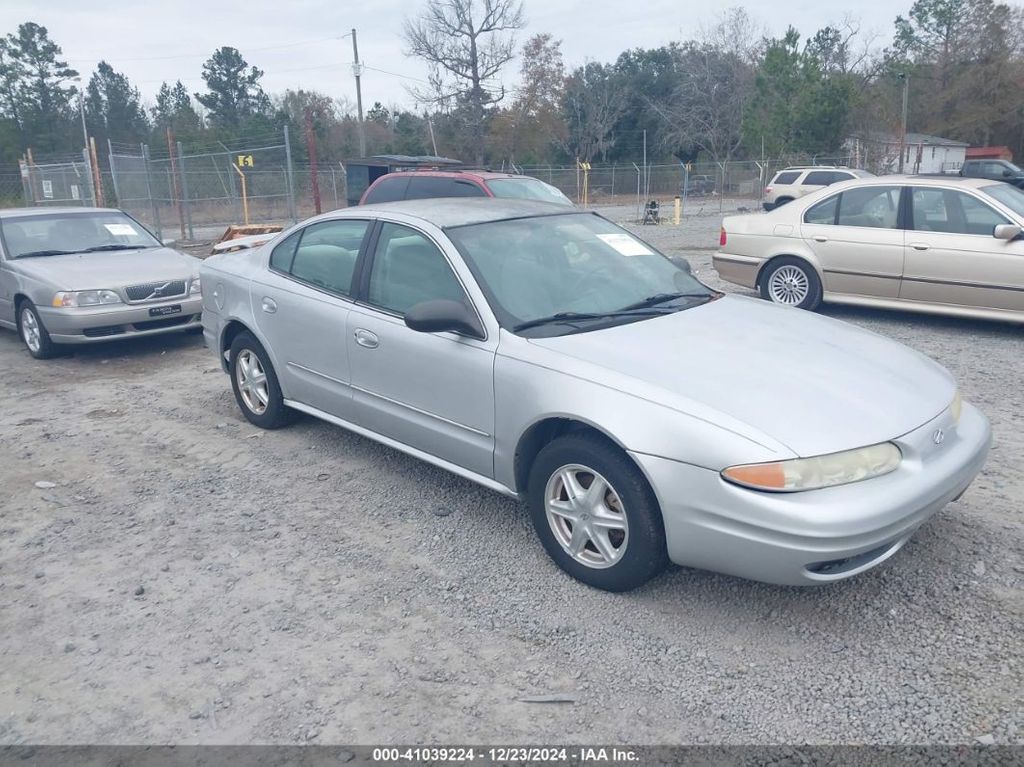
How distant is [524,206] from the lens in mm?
4980

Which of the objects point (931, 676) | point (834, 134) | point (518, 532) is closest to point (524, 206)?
point (518, 532)

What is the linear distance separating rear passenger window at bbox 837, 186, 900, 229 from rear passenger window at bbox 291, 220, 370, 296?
5.76 meters

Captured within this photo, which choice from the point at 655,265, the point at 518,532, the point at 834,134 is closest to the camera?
the point at 518,532

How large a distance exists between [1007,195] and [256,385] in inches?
277

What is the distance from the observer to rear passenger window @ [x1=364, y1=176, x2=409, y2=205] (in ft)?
39.0

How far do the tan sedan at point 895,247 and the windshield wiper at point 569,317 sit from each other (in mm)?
5061

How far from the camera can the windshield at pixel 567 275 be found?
404 centimetres

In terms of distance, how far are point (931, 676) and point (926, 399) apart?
1.14 metres

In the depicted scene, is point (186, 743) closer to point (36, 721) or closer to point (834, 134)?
point (36, 721)

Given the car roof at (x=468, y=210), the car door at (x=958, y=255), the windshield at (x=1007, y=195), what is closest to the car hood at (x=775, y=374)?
the car roof at (x=468, y=210)

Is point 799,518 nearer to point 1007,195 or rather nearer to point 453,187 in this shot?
point 1007,195

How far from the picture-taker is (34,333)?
830 centimetres

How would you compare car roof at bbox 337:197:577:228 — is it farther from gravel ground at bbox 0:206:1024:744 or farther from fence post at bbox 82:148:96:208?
fence post at bbox 82:148:96:208

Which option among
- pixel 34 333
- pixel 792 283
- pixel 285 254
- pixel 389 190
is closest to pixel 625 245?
pixel 285 254
